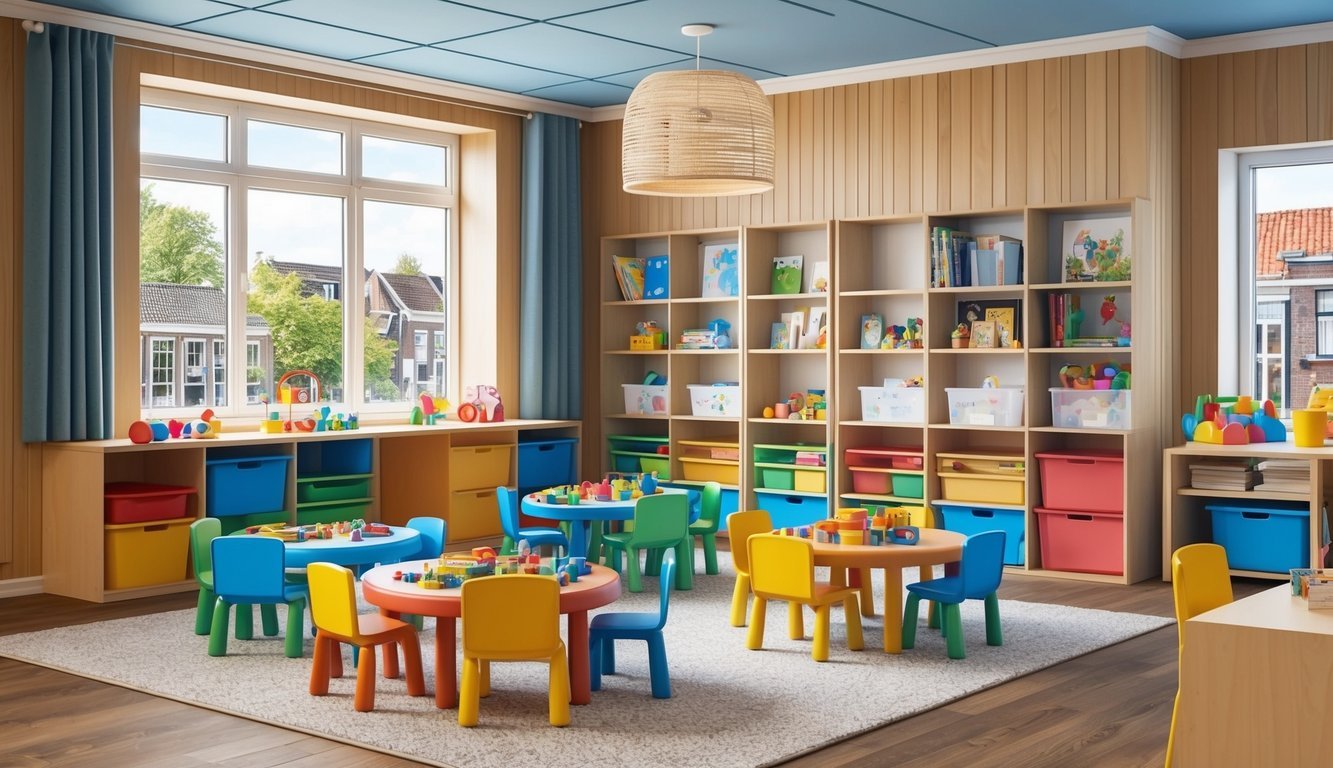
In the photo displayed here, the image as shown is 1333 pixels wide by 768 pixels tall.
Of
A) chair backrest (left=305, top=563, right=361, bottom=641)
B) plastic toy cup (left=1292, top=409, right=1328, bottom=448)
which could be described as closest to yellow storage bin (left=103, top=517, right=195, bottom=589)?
chair backrest (left=305, top=563, right=361, bottom=641)

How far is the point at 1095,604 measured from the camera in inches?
251

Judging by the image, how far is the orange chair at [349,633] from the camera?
4.46 meters

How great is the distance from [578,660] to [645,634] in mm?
264

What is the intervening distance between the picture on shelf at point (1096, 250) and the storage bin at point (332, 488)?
13.5 ft

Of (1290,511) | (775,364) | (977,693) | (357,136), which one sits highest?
(357,136)

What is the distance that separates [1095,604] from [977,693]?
74.4 inches

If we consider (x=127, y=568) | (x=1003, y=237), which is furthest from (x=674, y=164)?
(x=127, y=568)

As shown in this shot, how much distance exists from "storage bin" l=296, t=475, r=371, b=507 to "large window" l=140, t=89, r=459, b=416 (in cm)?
64

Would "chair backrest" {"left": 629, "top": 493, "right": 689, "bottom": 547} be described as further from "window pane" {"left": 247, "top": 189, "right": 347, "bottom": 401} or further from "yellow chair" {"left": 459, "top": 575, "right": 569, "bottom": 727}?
"window pane" {"left": 247, "top": 189, "right": 347, "bottom": 401}

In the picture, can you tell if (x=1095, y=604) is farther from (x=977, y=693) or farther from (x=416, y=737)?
(x=416, y=737)

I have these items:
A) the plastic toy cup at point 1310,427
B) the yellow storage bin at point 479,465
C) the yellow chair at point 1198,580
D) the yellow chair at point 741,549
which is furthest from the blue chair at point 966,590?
the yellow storage bin at point 479,465

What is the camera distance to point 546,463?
28.5ft

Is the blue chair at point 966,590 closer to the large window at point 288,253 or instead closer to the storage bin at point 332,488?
the storage bin at point 332,488

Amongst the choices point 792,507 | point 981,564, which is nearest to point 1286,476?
point 981,564
